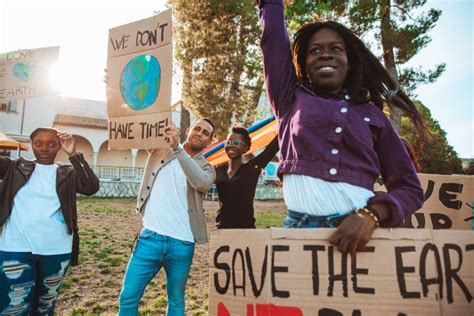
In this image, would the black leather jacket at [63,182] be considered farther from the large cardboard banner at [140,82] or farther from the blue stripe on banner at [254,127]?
the blue stripe on banner at [254,127]

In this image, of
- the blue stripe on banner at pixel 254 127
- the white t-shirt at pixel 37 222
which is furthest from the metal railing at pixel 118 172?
the white t-shirt at pixel 37 222

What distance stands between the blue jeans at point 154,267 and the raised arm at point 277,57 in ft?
4.85

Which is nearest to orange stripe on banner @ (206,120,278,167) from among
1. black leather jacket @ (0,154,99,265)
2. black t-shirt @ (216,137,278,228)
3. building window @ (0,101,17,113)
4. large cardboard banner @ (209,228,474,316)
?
black t-shirt @ (216,137,278,228)

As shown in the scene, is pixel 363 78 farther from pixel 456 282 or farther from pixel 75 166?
pixel 75 166

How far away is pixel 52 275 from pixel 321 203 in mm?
2112

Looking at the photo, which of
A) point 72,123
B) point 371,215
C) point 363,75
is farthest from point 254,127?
point 72,123

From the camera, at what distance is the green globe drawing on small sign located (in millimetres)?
2533

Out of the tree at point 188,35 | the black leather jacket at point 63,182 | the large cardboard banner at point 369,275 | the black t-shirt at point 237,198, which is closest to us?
the large cardboard banner at point 369,275

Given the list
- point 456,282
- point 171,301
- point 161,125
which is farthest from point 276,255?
point 171,301

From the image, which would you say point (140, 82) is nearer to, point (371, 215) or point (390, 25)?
point (371, 215)

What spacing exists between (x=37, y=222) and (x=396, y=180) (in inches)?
91.3

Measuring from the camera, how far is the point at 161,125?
96.7 inches

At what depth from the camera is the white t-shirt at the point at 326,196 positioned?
1.33m

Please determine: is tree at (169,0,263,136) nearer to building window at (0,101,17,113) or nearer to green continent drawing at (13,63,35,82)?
green continent drawing at (13,63,35,82)
